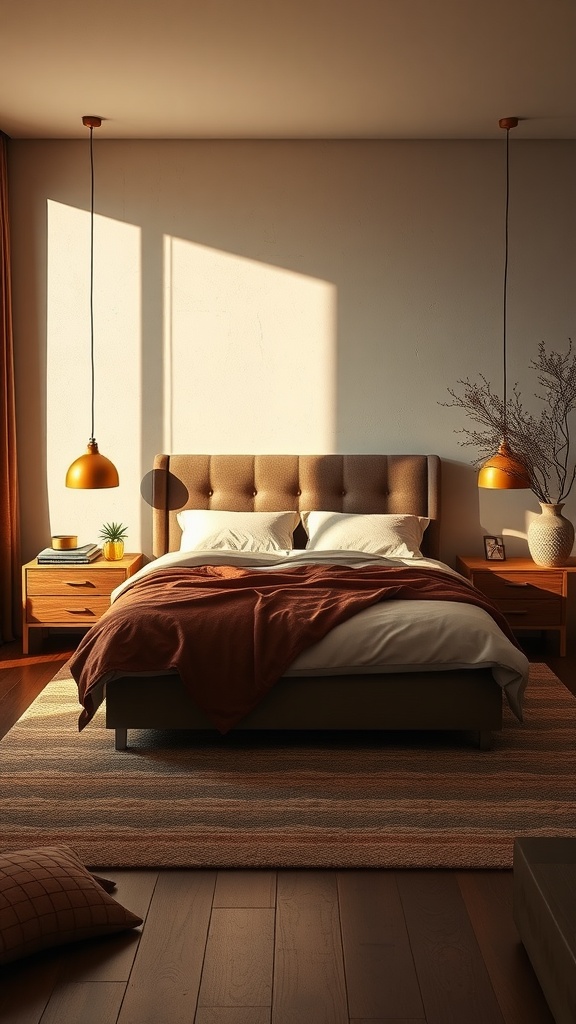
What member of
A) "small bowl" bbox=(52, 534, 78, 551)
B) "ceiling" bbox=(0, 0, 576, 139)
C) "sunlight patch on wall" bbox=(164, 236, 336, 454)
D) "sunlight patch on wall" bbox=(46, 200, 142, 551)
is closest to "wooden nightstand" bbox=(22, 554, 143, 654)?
"small bowl" bbox=(52, 534, 78, 551)

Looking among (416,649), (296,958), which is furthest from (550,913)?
(416,649)

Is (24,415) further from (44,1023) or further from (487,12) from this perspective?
(44,1023)

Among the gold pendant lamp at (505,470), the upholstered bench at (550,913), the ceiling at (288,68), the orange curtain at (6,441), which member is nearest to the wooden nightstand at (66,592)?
the orange curtain at (6,441)

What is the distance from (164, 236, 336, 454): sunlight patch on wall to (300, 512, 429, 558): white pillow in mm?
556

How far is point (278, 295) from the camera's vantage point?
5.71m

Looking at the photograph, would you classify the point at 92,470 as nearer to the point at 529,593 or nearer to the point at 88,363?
the point at 88,363

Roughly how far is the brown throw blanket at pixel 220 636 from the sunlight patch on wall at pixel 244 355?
1754 mm

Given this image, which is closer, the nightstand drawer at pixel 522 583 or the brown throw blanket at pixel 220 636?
the brown throw blanket at pixel 220 636

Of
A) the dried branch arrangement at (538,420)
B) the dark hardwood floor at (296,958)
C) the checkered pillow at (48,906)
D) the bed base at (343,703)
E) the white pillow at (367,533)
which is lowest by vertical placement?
the dark hardwood floor at (296,958)

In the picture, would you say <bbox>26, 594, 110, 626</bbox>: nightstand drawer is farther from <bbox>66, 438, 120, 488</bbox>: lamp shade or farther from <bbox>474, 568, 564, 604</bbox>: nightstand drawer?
<bbox>474, 568, 564, 604</bbox>: nightstand drawer

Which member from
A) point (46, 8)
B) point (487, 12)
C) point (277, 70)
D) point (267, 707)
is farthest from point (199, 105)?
point (267, 707)

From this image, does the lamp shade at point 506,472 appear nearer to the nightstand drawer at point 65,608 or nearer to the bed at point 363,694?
the bed at point 363,694

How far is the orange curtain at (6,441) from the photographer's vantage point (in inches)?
217

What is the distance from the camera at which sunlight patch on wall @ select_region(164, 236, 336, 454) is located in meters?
5.70
